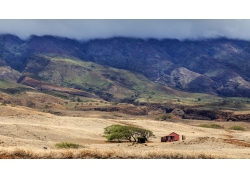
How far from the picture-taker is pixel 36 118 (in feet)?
225

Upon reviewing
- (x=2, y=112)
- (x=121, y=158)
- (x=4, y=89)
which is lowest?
(x=121, y=158)

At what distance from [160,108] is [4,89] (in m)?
73.9

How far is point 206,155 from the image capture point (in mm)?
26828

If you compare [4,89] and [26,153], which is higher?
[4,89]

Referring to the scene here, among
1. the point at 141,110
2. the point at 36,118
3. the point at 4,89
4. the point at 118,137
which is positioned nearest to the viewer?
the point at 118,137

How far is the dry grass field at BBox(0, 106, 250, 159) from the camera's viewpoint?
1015 inches

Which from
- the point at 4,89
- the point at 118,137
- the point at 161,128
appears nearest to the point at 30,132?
the point at 118,137

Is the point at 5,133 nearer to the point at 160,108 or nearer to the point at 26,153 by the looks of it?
the point at 26,153

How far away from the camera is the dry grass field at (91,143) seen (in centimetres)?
2578

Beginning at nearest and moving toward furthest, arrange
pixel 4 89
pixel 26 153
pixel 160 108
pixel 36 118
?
pixel 26 153 < pixel 36 118 < pixel 160 108 < pixel 4 89

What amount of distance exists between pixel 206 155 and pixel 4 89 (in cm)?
16481

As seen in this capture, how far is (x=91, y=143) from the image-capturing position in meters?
45.4

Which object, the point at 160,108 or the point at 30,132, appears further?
the point at 160,108

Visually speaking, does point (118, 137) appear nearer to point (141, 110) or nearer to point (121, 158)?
point (121, 158)
